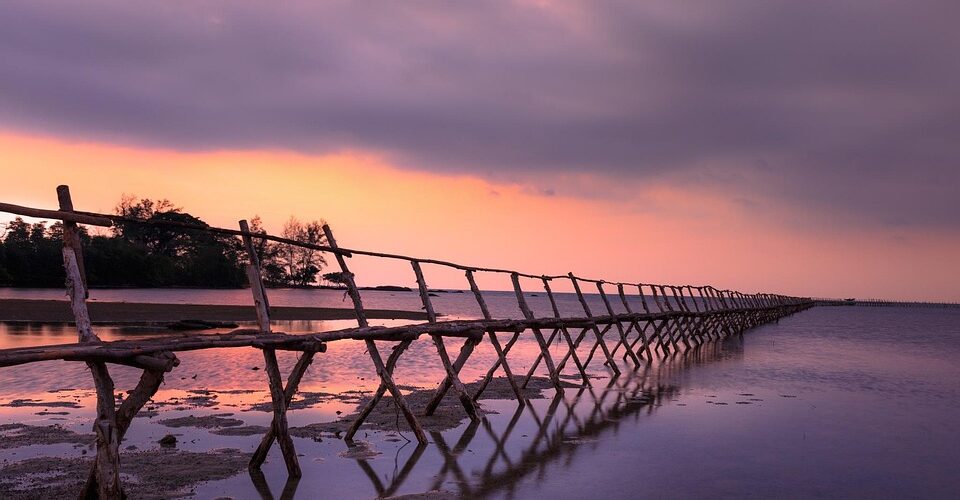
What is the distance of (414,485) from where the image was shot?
884cm

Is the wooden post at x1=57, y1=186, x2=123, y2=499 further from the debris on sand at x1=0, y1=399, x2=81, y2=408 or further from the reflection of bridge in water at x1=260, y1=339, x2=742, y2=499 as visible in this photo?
the debris on sand at x1=0, y1=399, x2=81, y2=408

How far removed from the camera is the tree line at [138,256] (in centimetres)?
7394

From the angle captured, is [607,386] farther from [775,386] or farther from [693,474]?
[693,474]

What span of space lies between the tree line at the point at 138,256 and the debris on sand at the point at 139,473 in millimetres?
43574

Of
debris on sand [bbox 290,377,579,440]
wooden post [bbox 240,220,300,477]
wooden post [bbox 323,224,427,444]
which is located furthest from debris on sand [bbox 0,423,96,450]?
wooden post [bbox 323,224,427,444]

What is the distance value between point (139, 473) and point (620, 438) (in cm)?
734

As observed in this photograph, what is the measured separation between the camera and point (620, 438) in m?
12.4

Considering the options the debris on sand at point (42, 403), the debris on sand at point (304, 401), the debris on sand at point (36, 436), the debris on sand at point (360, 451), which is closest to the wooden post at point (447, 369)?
the debris on sand at point (360, 451)

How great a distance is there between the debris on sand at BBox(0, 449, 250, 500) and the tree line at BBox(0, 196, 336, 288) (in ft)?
143

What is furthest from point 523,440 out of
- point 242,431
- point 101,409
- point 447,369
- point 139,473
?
point 101,409

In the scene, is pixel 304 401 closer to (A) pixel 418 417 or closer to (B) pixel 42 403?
(A) pixel 418 417

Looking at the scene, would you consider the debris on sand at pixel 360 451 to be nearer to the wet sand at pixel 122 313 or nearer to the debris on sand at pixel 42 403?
the debris on sand at pixel 42 403

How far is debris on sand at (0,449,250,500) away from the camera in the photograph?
7672 millimetres

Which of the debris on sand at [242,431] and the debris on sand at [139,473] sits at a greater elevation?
the debris on sand at [242,431]
